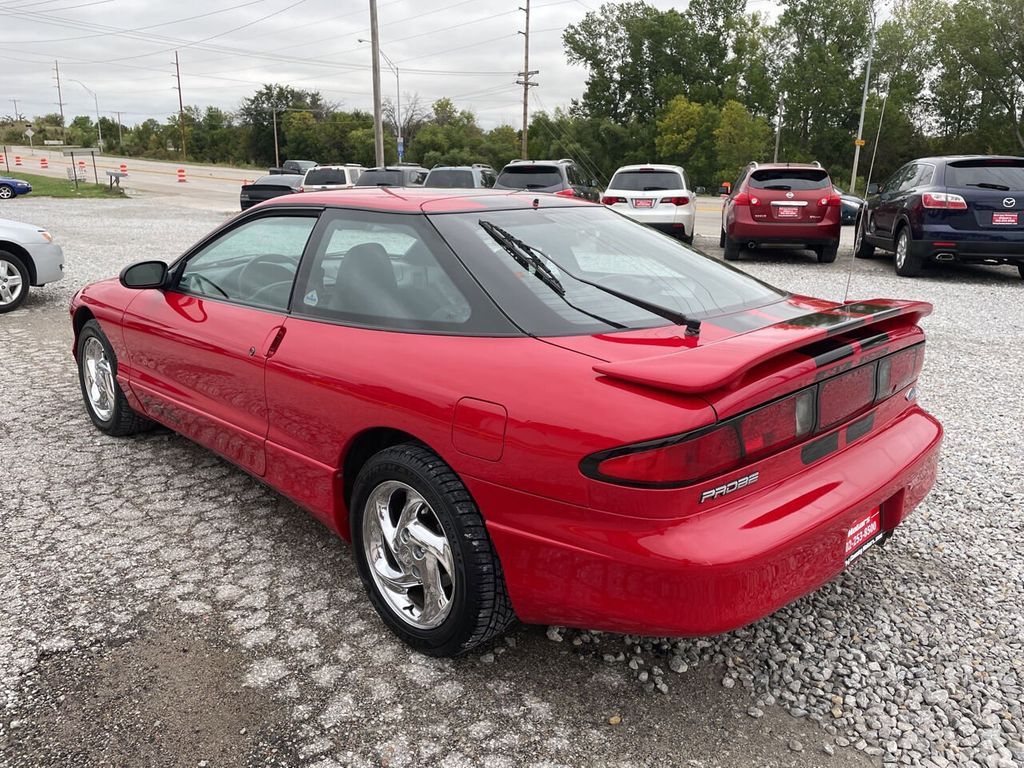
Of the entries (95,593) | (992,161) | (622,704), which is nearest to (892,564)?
(622,704)

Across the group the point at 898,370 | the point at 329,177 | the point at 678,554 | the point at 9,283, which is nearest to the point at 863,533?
the point at 898,370

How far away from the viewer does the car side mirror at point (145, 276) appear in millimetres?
3846

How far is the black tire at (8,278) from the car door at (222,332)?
17.8ft

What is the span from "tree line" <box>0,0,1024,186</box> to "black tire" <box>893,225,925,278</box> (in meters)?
34.2

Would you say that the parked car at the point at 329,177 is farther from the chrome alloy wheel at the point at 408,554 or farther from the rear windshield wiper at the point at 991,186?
the chrome alloy wheel at the point at 408,554

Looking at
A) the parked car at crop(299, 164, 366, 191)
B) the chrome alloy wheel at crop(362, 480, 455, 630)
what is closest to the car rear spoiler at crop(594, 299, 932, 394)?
the chrome alloy wheel at crop(362, 480, 455, 630)

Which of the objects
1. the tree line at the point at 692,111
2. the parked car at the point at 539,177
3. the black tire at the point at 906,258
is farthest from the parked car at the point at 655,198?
the tree line at the point at 692,111

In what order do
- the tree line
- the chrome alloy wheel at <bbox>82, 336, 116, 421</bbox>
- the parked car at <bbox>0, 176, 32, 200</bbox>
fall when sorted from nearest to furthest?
1. the chrome alloy wheel at <bbox>82, 336, 116, 421</bbox>
2. the parked car at <bbox>0, 176, 32, 200</bbox>
3. the tree line

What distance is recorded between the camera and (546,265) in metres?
2.77

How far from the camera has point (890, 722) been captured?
7.70ft

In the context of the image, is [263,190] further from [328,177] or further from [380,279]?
[380,279]

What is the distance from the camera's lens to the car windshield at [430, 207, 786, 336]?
2520 millimetres

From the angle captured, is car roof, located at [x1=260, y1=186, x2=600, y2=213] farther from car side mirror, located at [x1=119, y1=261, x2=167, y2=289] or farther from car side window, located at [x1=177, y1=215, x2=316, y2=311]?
car side mirror, located at [x1=119, y1=261, x2=167, y2=289]

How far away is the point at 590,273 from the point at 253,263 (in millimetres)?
1601
